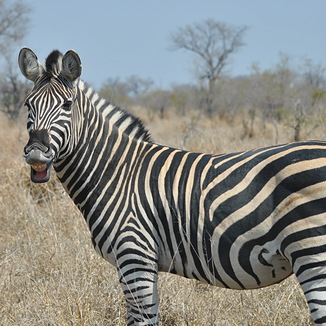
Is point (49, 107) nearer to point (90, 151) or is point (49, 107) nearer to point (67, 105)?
point (67, 105)


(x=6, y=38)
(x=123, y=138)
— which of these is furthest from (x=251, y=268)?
(x=6, y=38)

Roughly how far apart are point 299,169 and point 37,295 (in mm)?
2412

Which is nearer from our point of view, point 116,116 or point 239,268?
point 239,268

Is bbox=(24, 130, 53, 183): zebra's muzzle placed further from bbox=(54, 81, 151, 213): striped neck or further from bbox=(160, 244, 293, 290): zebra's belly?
bbox=(160, 244, 293, 290): zebra's belly

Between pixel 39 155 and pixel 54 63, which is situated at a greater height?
pixel 54 63

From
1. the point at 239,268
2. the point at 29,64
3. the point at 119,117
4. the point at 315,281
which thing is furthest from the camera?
the point at 119,117

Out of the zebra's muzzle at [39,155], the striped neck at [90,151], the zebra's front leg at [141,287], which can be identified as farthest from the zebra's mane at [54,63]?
the zebra's front leg at [141,287]

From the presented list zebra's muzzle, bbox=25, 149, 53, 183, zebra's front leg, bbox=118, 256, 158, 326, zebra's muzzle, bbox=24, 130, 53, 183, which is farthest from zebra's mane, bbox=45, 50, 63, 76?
zebra's front leg, bbox=118, 256, 158, 326

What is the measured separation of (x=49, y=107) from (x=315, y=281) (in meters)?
1.95

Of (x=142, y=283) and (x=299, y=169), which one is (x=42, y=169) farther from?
(x=299, y=169)

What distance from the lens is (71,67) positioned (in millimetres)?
3537

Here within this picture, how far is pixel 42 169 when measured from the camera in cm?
325

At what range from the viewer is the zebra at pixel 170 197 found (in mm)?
2857

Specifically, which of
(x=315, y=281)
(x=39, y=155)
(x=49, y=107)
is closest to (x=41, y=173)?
(x=39, y=155)
